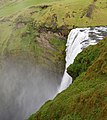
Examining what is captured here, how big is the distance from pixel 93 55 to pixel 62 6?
36.6m

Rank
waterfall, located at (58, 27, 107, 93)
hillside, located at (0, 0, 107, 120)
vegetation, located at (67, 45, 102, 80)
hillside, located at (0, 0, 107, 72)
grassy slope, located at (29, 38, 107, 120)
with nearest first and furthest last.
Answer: grassy slope, located at (29, 38, 107, 120)
vegetation, located at (67, 45, 102, 80)
waterfall, located at (58, 27, 107, 93)
hillside, located at (0, 0, 107, 120)
hillside, located at (0, 0, 107, 72)

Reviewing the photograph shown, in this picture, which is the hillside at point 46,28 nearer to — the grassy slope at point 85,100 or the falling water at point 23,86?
the falling water at point 23,86

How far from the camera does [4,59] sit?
170ft

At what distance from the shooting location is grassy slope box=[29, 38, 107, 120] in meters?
12.2

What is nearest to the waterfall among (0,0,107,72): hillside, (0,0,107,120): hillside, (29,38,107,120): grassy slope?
(0,0,107,120): hillside

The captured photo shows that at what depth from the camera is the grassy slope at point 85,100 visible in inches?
480

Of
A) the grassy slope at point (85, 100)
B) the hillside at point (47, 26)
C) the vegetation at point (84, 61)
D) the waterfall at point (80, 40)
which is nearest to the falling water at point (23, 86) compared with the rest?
the hillside at point (47, 26)

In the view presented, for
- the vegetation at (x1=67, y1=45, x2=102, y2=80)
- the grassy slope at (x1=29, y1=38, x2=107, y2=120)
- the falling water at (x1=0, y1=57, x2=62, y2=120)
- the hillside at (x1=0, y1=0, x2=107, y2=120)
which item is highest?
the grassy slope at (x1=29, y1=38, x2=107, y2=120)

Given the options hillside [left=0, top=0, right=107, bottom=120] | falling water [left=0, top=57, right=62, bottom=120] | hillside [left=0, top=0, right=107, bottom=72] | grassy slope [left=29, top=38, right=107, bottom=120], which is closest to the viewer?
grassy slope [left=29, top=38, right=107, bottom=120]

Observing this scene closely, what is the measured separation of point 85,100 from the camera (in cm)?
1296

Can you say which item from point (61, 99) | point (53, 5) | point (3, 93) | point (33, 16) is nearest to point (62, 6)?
point (53, 5)

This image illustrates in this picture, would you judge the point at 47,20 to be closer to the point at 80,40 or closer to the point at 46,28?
the point at 46,28

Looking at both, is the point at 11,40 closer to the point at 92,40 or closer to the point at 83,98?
the point at 92,40

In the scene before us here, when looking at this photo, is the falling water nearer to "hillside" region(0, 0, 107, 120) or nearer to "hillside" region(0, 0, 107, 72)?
"hillside" region(0, 0, 107, 120)
